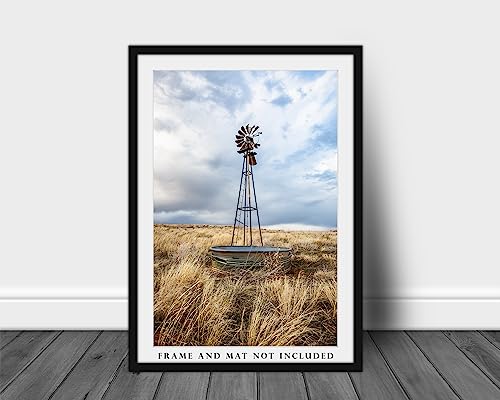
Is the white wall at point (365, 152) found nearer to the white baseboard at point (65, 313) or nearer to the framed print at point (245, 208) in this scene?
the white baseboard at point (65, 313)

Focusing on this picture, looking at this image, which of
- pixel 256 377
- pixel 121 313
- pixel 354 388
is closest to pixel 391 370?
pixel 354 388

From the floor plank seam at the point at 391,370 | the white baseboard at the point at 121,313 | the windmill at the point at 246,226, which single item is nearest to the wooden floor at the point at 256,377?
the floor plank seam at the point at 391,370

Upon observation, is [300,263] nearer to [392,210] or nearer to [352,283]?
[352,283]

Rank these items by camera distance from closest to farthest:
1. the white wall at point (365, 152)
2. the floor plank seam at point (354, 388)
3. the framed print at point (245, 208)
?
the floor plank seam at point (354, 388) < the framed print at point (245, 208) < the white wall at point (365, 152)

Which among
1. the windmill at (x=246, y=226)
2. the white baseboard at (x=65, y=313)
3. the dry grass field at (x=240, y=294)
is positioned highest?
the windmill at (x=246, y=226)

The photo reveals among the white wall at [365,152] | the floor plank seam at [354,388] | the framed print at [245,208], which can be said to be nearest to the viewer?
the floor plank seam at [354,388]

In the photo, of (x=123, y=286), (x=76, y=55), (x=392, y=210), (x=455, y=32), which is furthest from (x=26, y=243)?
(x=455, y=32)
